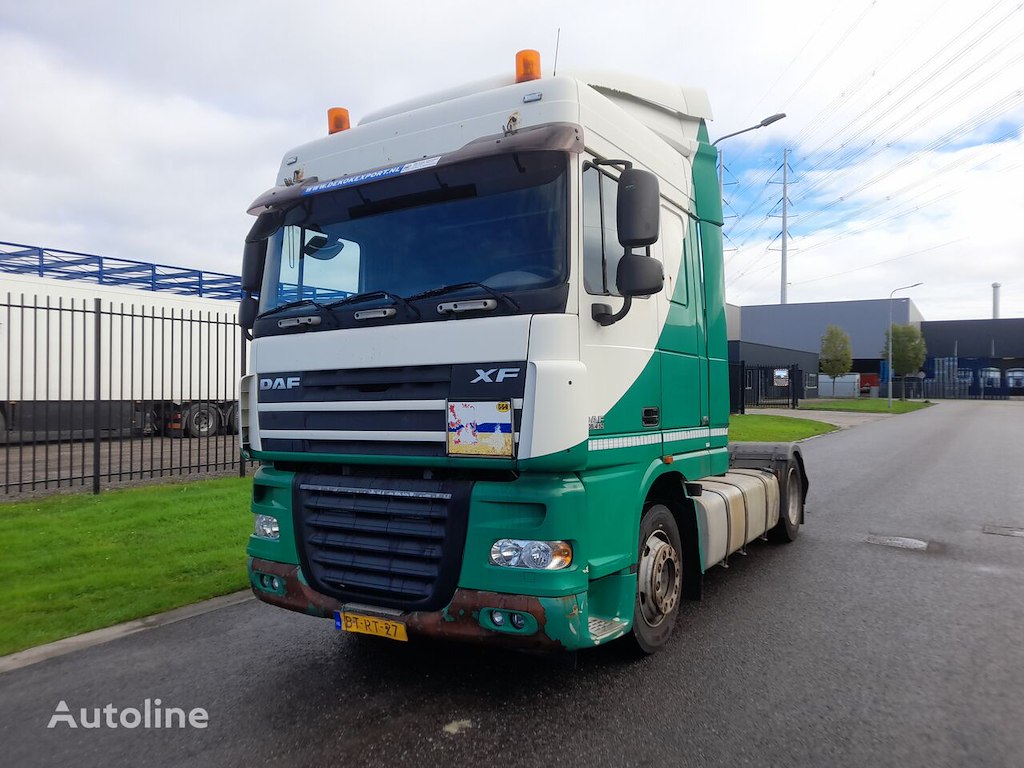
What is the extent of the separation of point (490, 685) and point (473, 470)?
47.9 inches

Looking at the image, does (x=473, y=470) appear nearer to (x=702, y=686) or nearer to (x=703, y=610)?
(x=702, y=686)

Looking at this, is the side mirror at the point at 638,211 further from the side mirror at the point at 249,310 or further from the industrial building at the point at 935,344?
the industrial building at the point at 935,344

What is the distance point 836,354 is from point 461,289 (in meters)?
60.1

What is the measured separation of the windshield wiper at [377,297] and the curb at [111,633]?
2.67m

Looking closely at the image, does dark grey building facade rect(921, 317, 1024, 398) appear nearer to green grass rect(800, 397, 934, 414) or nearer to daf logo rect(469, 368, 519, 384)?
green grass rect(800, 397, 934, 414)

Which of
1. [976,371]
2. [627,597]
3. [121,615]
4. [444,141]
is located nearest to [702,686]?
[627,597]

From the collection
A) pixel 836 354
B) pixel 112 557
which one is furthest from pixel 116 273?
pixel 836 354

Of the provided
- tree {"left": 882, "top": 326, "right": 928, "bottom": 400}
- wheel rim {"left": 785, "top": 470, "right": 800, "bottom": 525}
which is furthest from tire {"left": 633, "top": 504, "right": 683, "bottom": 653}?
tree {"left": 882, "top": 326, "right": 928, "bottom": 400}

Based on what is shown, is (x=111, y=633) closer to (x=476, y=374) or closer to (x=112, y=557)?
(x=112, y=557)

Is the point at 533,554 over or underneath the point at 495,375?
underneath

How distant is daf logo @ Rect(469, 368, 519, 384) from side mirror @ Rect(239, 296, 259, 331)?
1.90 metres

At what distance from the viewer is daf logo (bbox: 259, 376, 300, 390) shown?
403cm

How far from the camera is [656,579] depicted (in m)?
4.12
